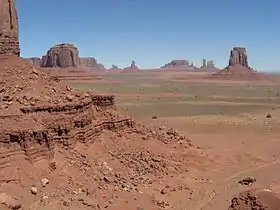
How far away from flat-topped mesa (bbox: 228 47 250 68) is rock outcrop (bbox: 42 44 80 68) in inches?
2032

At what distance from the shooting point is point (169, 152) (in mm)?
21062

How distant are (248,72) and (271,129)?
109494 millimetres

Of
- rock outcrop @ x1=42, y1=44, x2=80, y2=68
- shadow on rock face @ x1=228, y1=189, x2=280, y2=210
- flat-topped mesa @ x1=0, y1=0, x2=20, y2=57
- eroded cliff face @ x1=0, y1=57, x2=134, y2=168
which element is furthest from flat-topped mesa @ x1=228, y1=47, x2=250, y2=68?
shadow on rock face @ x1=228, y1=189, x2=280, y2=210

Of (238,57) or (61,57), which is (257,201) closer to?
(61,57)

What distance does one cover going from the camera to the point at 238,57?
14575 cm

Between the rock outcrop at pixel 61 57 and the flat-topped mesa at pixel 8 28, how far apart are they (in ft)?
361

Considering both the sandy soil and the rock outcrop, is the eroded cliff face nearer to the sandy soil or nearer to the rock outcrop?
the sandy soil

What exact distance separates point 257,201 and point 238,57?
139307 millimetres

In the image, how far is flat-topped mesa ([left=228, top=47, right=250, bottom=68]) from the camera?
145250 millimetres

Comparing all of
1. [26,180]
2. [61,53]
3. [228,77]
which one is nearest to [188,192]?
[26,180]

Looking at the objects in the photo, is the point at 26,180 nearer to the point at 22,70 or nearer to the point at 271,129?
the point at 22,70

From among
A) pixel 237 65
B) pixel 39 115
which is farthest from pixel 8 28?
pixel 237 65

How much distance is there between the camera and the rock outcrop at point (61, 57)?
127m

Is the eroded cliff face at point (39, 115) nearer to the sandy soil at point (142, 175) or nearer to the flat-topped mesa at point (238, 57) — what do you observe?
the sandy soil at point (142, 175)
